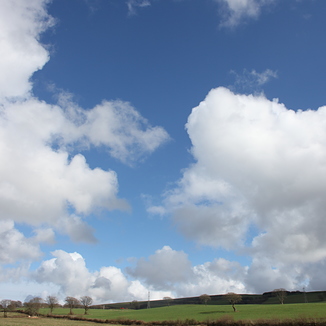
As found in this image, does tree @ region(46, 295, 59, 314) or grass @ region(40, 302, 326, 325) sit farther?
tree @ region(46, 295, 59, 314)

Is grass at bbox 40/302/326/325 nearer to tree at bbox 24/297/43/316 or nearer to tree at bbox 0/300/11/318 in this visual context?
tree at bbox 24/297/43/316

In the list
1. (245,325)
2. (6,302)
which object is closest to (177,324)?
(245,325)

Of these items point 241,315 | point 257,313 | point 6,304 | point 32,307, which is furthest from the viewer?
point 6,304

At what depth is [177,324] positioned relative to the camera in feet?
295

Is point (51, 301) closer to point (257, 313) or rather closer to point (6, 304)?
point (6, 304)

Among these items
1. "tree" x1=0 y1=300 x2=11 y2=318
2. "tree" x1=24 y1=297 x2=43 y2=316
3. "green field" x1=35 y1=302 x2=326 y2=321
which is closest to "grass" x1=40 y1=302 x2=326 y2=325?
"green field" x1=35 y1=302 x2=326 y2=321

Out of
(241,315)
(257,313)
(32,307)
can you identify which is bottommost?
(32,307)

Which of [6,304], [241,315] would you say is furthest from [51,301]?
[241,315]

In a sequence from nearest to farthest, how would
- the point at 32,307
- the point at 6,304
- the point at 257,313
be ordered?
the point at 257,313 < the point at 32,307 < the point at 6,304

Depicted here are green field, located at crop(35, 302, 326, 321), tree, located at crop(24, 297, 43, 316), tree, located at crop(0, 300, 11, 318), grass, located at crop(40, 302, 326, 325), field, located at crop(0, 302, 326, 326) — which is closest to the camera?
field, located at crop(0, 302, 326, 326)

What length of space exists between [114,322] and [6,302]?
101 meters

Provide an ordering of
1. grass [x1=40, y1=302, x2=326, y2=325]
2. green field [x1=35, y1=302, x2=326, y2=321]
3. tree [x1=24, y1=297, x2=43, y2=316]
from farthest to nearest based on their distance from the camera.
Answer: tree [x1=24, y1=297, x2=43, y2=316] → green field [x1=35, y1=302, x2=326, y2=321] → grass [x1=40, y1=302, x2=326, y2=325]

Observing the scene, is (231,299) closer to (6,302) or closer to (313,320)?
(313,320)

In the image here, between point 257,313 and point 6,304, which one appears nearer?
point 257,313
